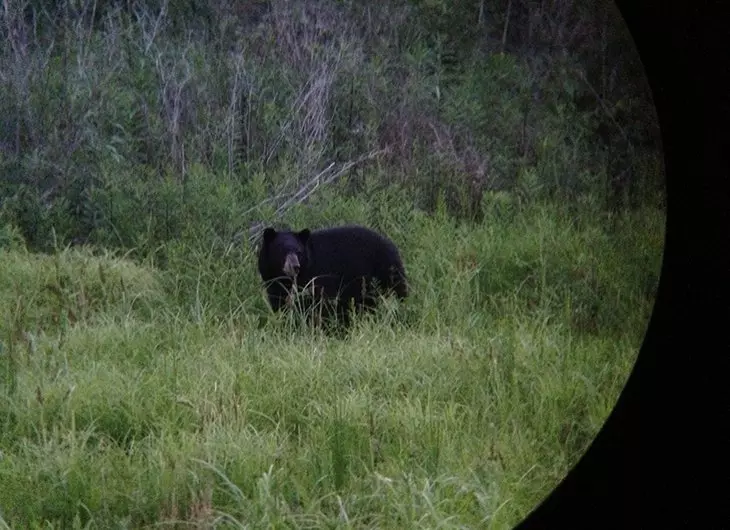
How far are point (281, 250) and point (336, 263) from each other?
0.16 m

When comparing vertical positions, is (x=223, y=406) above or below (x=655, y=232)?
below

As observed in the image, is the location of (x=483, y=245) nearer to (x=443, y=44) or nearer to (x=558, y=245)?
(x=558, y=245)

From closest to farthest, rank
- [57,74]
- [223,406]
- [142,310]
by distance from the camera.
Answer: [223,406] → [142,310] → [57,74]

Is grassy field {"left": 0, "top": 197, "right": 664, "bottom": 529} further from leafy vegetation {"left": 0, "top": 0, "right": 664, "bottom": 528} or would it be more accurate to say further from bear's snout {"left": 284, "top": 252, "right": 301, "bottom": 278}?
bear's snout {"left": 284, "top": 252, "right": 301, "bottom": 278}

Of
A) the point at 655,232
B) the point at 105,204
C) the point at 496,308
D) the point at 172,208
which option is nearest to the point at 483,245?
the point at 496,308

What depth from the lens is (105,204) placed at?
227 cm

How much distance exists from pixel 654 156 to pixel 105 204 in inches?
44.2

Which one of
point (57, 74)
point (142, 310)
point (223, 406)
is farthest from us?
point (57, 74)

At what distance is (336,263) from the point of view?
7.57 ft

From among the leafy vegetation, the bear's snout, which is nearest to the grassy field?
the leafy vegetation

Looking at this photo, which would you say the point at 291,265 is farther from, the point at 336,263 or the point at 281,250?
the point at 336,263

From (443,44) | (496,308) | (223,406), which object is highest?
(443,44)

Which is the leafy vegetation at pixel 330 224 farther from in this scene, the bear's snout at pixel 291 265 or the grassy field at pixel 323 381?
the bear's snout at pixel 291 265

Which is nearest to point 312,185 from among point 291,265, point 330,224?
point 330,224
